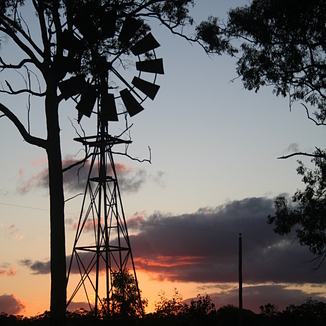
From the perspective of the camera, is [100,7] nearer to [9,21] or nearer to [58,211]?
[9,21]

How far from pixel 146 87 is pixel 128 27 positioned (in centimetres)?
195

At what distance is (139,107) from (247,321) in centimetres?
810

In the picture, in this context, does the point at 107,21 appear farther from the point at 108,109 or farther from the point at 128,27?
the point at 108,109

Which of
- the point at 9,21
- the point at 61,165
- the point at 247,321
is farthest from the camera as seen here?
the point at 247,321

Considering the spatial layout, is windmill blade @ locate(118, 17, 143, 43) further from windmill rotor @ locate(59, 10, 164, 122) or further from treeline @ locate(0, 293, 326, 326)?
treeline @ locate(0, 293, 326, 326)

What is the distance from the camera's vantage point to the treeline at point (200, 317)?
1450 cm

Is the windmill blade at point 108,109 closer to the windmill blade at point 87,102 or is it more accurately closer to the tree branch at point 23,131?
the windmill blade at point 87,102

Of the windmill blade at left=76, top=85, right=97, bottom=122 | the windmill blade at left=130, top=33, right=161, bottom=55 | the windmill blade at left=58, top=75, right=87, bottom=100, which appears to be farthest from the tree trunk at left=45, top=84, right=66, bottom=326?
the windmill blade at left=130, top=33, right=161, bottom=55

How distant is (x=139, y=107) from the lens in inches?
628

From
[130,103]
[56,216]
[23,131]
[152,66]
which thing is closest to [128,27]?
[152,66]

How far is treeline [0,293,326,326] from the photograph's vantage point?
14.5 meters

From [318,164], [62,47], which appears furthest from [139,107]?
[318,164]

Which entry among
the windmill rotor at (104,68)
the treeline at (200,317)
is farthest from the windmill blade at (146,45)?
the treeline at (200,317)

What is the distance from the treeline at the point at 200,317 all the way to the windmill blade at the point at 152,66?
695 centimetres
